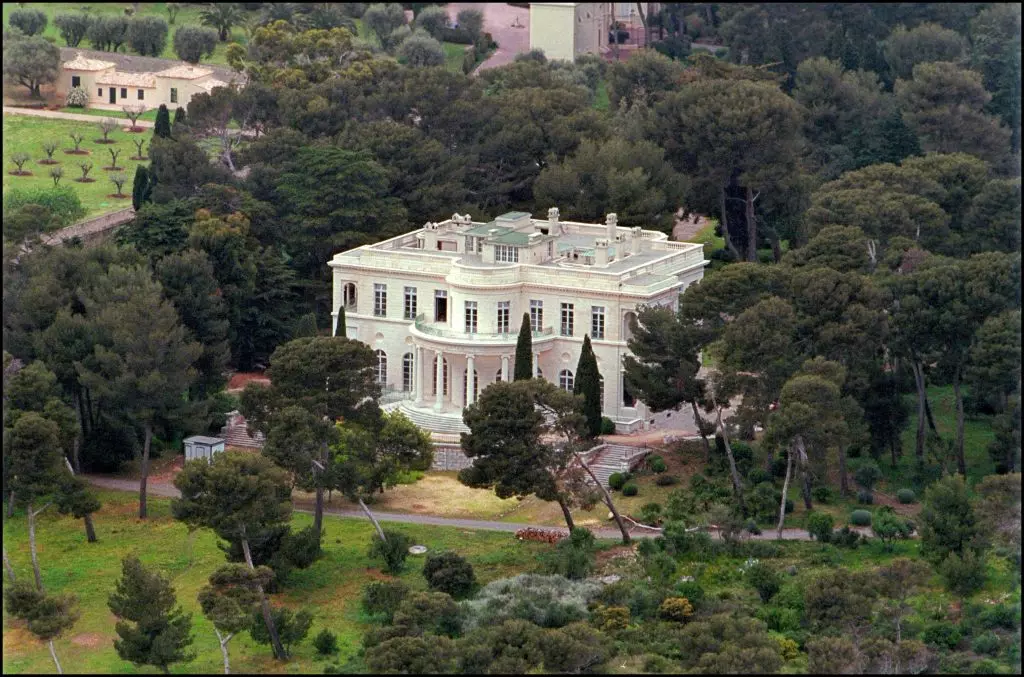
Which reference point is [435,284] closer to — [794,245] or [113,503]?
[113,503]

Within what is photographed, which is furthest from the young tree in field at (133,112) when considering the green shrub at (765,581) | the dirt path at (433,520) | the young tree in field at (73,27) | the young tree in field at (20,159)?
the green shrub at (765,581)

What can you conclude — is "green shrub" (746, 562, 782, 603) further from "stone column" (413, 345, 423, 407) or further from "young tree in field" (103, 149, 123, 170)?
"young tree in field" (103, 149, 123, 170)

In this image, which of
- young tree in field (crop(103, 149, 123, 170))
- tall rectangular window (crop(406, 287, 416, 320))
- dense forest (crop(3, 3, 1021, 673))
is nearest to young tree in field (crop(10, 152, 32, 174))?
young tree in field (crop(103, 149, 123, 170))

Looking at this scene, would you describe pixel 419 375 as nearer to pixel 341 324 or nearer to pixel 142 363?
pixel 341 324

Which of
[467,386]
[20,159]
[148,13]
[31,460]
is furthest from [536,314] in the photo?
[148,13]

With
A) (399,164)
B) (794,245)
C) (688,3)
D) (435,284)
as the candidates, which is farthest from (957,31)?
(435,284)
